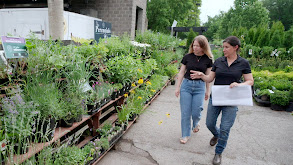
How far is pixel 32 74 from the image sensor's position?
2.11 metres

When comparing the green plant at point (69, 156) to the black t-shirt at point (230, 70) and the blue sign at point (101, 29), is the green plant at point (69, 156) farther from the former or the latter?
the blue sign at point (101, 29)

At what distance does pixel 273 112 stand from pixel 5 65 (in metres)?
6.09

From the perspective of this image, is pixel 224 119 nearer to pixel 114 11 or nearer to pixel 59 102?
pixel 59 102

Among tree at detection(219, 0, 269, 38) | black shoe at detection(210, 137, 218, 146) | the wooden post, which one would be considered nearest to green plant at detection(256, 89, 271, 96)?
black shoe at detection(210, 137, 218, 146)

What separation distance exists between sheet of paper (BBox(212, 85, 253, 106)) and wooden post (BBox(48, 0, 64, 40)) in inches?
231

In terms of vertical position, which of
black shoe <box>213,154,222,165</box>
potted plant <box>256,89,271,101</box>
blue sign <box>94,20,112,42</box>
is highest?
blue sign <box>94,20,112,42</box>

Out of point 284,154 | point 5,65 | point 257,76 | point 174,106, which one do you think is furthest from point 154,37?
point 5,65

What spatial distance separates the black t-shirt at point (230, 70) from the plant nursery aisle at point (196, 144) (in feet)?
4.12

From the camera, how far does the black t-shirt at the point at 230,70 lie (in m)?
2.59

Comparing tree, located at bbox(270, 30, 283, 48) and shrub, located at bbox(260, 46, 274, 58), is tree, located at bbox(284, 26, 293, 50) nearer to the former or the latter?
tree, located at bbox(270, 30, 283, 48)

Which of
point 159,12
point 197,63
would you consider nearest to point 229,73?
point 197,63

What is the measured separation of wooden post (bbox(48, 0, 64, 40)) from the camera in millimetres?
6637

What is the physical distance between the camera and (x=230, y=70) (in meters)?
2.63

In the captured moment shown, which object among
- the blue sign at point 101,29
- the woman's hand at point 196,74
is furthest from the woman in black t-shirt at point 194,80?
the blue sign at point 101,29
